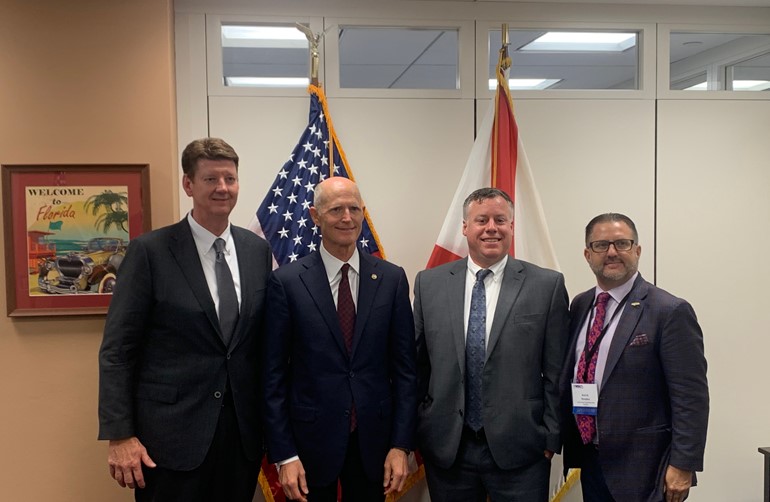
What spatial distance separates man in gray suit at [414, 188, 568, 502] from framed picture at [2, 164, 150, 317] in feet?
4.86

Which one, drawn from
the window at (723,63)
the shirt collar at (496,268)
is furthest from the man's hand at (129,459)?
the window at (723,63)

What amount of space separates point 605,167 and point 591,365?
4.81ft

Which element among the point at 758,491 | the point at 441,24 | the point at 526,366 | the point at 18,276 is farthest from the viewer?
the point at 758,491

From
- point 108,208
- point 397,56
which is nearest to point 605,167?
point 397,56

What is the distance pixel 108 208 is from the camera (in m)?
2.63

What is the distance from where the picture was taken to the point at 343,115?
304 centimetres

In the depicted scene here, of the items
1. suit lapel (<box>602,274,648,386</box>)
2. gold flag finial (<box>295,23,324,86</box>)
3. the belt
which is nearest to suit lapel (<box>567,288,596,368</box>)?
suit lapel (<box>602,274,648,386</box>)

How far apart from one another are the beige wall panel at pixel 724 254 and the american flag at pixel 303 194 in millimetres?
1714

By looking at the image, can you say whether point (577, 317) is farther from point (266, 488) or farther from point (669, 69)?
point (669, 69)

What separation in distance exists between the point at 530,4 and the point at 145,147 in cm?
210

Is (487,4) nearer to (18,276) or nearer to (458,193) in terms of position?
(458,193)

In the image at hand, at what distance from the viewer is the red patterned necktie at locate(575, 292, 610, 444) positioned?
2.08 m

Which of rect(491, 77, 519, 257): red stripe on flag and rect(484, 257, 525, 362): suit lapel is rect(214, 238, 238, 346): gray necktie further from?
rect(491, 77, 519, 257): red stripe on flag

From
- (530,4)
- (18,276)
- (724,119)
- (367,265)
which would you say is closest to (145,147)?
(18,276)
